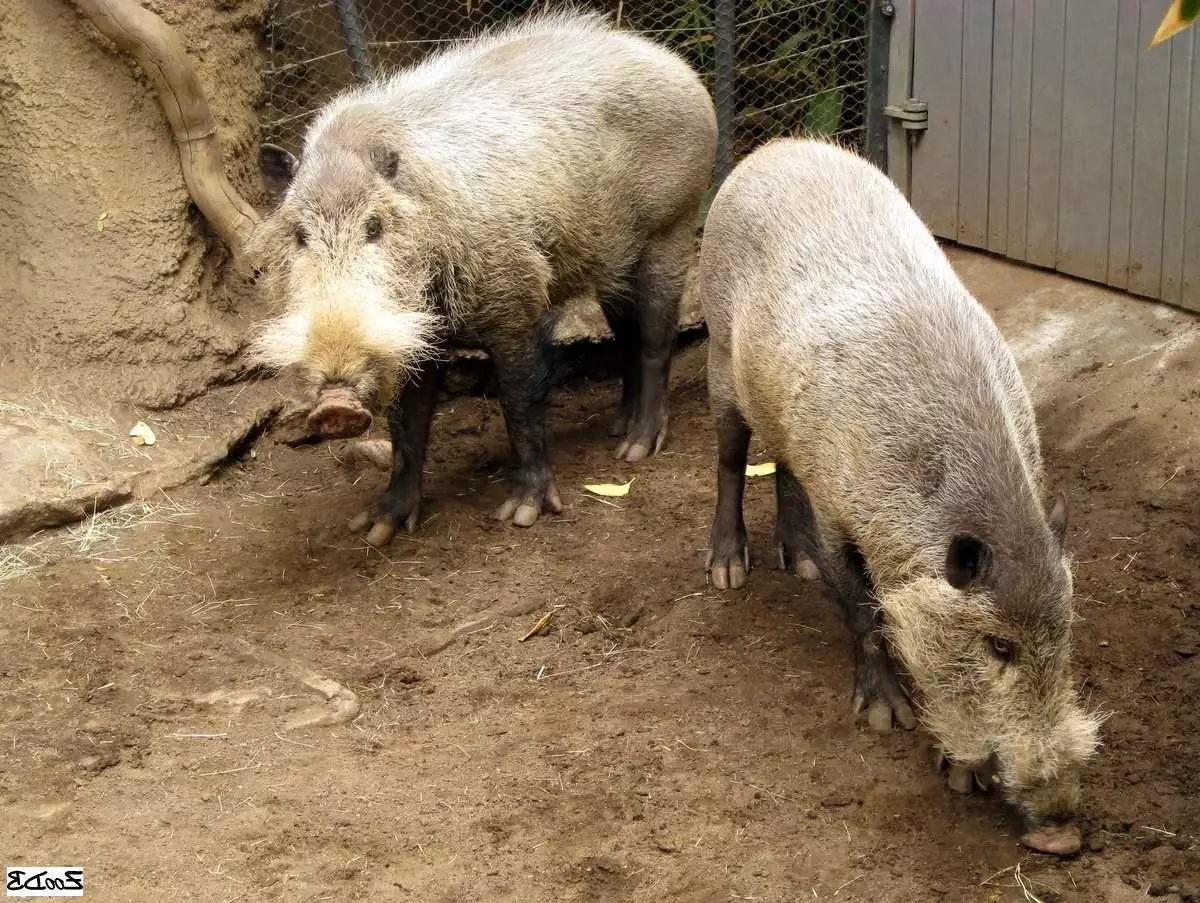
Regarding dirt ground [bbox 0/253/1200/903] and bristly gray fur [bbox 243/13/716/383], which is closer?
dirt ground [bbox 0/253/1200/903]

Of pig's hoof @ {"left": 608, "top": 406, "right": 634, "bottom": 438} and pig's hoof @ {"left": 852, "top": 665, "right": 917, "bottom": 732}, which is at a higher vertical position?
pig's hoof @ {"left": 608, "top": 406, "right": 634, "bottom": 438}

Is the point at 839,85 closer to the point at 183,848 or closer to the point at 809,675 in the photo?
the point at 809,675

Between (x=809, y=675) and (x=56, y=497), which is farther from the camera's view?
(x=56, y=497)

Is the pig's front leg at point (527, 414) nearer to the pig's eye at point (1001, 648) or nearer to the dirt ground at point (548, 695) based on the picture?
the dirt ground at point (548, 695)

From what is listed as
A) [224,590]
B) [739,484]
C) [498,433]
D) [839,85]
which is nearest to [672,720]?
[739,484]

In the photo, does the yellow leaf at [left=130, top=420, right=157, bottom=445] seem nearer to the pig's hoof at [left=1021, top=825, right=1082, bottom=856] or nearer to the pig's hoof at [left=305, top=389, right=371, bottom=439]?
the pig's hoof at [left=305, top=389, right=371, bottom=439]

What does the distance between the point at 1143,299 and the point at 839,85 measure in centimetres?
237

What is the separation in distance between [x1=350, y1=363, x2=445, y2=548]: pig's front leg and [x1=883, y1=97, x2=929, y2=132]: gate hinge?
3.31 metres

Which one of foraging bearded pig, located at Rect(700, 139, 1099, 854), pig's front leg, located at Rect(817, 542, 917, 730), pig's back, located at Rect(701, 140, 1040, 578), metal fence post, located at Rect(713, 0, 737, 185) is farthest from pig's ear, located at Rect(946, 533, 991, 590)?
metal fence post, located at Rect(713, 0, 737, 185)

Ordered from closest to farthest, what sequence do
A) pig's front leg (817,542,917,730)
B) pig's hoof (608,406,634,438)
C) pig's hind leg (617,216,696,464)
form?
pig's front leg (817,542,917,730), pig's hind leg (617,216,696,464), pig's hoof (608,406,634,438)

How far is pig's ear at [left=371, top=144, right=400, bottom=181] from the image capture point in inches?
227

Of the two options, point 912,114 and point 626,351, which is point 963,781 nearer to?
point 626,351

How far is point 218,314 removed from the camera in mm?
7301

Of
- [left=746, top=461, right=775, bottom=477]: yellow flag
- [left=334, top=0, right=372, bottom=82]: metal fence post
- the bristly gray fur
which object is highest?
[left=334, top=0, right=372, bottom=82]: metal fence post
